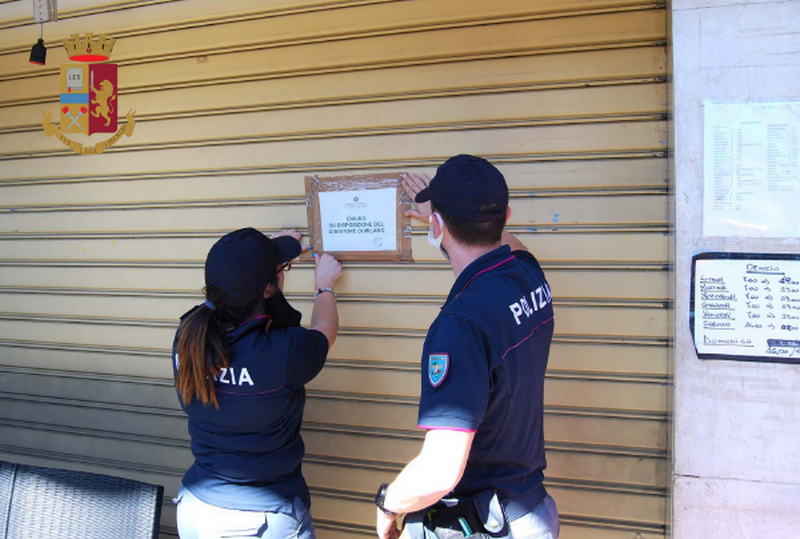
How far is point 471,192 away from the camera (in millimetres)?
1968

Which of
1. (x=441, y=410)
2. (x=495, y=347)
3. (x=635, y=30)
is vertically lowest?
(x=441, y=410)

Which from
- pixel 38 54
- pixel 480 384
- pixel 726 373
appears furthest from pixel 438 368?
pixel 38 54

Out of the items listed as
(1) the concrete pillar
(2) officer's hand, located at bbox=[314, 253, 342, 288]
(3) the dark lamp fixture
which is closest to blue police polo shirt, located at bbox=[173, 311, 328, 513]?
(2) officer's hand, located at bbox=[314, 253, 342, 288]

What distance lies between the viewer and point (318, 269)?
10.2 ft

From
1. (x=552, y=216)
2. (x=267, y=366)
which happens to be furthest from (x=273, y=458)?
(x=552, y=216)

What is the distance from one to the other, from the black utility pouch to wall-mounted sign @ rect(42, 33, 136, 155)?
3097 millimetres

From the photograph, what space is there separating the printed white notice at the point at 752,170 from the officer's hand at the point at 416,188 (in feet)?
4.25

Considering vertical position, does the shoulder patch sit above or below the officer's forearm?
above

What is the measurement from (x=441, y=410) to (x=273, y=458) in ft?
3.21

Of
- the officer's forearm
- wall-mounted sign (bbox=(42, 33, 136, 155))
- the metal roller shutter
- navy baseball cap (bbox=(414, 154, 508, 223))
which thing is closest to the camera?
the officer's forearm

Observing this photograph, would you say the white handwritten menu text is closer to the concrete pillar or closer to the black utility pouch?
the concrete pillar

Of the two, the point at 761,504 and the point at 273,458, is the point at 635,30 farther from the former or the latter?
the point at 273,458

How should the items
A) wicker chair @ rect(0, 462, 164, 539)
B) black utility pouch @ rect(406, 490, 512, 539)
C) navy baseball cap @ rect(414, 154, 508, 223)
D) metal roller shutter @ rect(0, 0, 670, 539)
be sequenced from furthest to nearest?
metal roller shutter @ rect(0, 0, 670, 539), wicker chair @ rect(0, 462, 164, 539), navy baseball cap @ rect(414, 154, 508, 223), black utility pouch @ rect(406, 490, 512, 539)

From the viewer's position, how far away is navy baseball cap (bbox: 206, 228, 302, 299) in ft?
7.31
